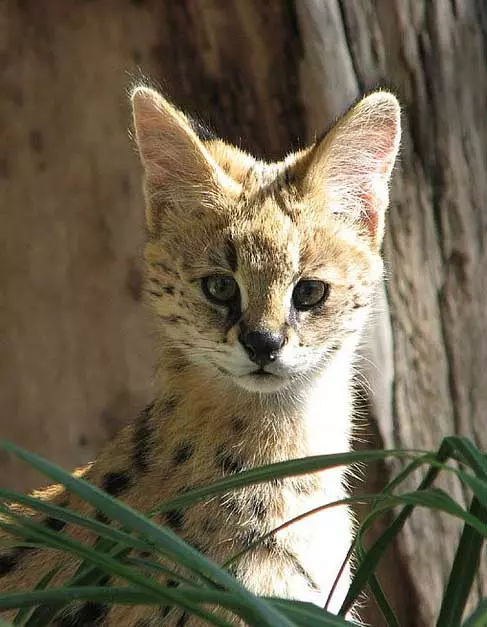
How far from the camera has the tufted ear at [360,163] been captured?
8.26ft

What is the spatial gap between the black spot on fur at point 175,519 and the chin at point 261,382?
307 mm

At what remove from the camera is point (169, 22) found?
3.54 m

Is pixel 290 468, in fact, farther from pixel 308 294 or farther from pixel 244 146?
pixel 244 146

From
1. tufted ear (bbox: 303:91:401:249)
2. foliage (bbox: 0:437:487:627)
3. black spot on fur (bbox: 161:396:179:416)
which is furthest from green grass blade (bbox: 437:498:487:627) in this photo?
tufted ear (bbox: 303:91:401:249)

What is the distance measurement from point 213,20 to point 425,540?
5.84ft

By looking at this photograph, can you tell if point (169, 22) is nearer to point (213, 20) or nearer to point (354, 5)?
point (213, 20)

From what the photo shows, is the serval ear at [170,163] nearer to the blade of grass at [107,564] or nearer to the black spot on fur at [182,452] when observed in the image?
the black spot on fur at [182,452]

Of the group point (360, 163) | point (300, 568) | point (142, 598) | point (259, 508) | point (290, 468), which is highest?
point (360, 163)

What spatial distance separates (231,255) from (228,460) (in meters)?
0.46

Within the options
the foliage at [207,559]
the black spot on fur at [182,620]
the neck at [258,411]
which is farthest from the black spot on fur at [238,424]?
the foliage at [207,559]

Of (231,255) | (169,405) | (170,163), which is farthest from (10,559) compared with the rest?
(170,163)

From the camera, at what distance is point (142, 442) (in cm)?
245

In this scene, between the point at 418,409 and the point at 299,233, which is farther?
the point at 418,409

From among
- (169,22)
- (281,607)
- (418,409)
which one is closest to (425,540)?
(418,409)
